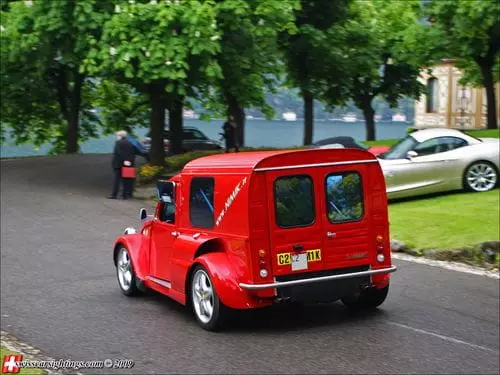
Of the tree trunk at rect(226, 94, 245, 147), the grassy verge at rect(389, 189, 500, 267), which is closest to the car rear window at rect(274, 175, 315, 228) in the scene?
the grassy verge at rect(389, 189, 500, 267)

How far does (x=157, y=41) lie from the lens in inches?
908

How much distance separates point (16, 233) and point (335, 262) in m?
10.3

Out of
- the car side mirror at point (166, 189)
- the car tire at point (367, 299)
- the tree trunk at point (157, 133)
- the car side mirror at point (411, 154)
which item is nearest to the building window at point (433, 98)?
the tree trunk at point (157, 133)

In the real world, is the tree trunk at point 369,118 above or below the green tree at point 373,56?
below

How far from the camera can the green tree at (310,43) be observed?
38.8 metres

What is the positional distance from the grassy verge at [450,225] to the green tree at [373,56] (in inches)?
811

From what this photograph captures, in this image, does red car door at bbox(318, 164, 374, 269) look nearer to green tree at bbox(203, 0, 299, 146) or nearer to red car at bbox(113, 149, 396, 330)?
red car at bbox(113, 149, 396, 330)

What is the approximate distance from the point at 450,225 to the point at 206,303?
8342mm

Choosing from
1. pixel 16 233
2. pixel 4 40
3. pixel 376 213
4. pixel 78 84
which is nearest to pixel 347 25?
pixel 78 84

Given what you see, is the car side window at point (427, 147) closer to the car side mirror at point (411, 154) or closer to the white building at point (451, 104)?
the car side mirror at point (411, 154)

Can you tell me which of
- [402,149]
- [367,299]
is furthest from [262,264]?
[402,149]

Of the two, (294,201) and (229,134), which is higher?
(294,201)

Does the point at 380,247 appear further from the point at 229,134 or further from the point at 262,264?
the point at 229,134

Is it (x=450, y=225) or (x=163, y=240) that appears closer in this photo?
(x=163, y=240)
